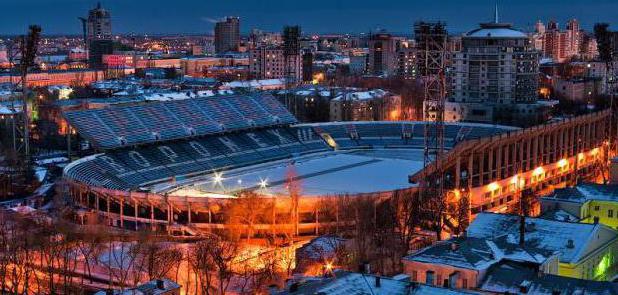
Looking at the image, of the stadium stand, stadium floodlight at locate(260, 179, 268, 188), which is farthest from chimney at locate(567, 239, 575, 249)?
the stadium stand

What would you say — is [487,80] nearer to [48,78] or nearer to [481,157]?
[481,157]

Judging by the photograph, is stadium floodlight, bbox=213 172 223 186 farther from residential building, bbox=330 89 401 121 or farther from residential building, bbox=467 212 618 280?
residential building, bbox=330 89 401 121

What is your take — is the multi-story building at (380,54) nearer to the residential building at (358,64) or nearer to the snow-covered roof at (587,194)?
the residential building at (358,64)

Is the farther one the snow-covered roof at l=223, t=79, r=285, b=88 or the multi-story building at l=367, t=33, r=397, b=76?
the multi-story building at l=367, t=33, r=397, b=76

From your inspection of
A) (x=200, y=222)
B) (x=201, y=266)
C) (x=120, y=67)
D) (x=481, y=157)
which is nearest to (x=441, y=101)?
(x=481, y=157)

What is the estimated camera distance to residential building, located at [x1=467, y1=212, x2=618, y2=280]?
20.2m

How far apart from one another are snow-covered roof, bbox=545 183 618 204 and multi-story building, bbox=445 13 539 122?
3207 centimetres

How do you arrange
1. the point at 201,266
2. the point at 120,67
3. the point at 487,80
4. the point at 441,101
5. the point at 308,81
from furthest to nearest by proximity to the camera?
1. the point at 120,67
2. the point at 308,81
3. the point at 487,80
4. the point at 441,101
5. the point at 201,266

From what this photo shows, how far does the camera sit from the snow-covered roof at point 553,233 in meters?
20.2

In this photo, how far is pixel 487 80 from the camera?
202ft

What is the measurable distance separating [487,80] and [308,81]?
1466 inches

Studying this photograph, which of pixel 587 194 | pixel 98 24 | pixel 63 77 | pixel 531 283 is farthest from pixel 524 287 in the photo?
pixel 98 24

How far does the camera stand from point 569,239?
67.3ft

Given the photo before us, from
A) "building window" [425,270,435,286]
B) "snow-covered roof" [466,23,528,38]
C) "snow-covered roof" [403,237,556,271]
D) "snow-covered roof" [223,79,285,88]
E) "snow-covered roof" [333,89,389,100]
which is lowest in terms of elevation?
"building window" [425,270,435,286]
